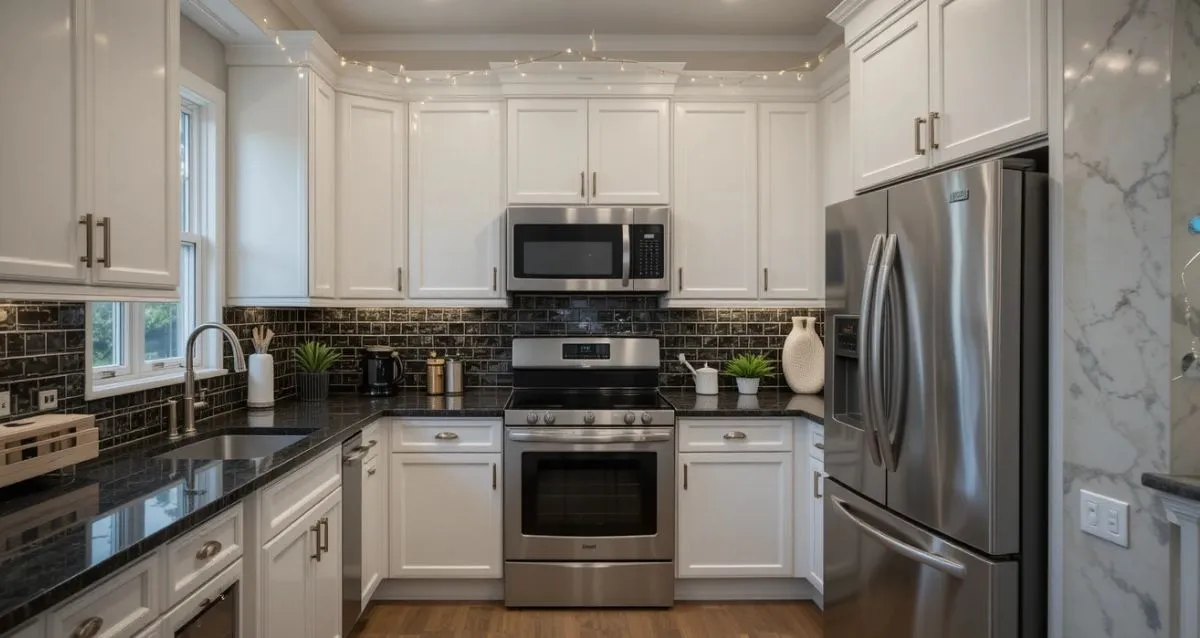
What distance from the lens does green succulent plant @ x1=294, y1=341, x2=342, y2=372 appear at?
341 cm

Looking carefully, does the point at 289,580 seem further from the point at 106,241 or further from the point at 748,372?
the point at 748,372

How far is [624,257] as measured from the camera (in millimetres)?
3307

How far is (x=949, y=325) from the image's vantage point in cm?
177

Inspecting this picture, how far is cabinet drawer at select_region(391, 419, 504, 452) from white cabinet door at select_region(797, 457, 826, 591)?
1.39 meters

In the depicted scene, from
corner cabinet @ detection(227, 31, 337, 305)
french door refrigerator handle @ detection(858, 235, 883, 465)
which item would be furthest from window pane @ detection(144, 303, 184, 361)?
french door refrigerator handle @ detection(858, 235, 883, 465)

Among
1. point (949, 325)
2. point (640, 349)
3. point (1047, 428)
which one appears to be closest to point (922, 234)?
point (949, 325)

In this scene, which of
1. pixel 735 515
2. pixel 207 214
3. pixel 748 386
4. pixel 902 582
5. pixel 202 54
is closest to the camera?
pixel 902 582

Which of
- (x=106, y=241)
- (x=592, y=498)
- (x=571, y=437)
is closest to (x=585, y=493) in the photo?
(x=592, y=498)

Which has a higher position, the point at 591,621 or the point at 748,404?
the point at 748,404

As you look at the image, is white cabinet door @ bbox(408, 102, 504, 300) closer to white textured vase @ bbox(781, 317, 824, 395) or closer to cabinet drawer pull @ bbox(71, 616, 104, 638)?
white textured vase @ bbox(781, 317, 824, 395)

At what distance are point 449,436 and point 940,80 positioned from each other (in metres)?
2.34

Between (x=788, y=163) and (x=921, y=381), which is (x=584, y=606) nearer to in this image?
(x=921, y=381)

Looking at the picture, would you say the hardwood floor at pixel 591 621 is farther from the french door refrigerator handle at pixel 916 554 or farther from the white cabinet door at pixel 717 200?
the white cabinet door at pixel 717 200

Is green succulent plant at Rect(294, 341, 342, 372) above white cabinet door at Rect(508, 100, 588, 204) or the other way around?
the other way around
